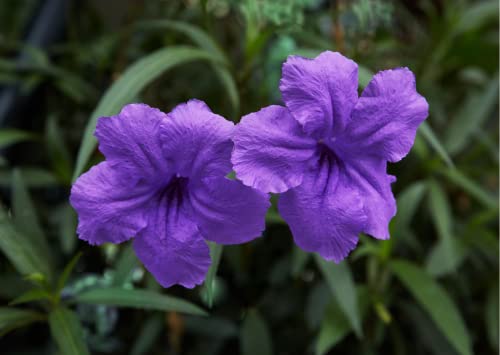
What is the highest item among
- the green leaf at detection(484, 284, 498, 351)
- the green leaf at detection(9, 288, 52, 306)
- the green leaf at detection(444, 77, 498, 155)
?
the green leaf at detection(444, 77, 498, 155)

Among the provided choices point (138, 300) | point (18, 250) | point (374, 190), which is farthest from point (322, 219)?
point (18, 250)

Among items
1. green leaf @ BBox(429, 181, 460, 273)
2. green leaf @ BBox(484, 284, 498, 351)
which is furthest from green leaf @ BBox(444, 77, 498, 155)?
green leaf @ BBox(484, 284, 498, 351)

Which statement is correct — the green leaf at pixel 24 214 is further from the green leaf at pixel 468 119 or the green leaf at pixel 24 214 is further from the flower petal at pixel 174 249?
the green leaf at pixel 468 119

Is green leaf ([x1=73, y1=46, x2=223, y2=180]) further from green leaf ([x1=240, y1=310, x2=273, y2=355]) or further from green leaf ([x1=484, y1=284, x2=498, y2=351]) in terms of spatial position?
green leaf ([x1=484, y1=284, x2=498, y2=351])

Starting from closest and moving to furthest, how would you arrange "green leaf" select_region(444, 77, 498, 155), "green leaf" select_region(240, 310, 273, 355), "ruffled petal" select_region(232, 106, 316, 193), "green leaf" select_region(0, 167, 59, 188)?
"ruffled petal" select_region(232, 106, 316, 193) < "green leaf" select_region(240, 310, 273, 355) < "green leaf" select_region(0, 167, 59, 188) < "green leaf" select_region(444, 77, 498, 155)

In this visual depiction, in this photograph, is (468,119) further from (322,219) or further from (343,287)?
(322,219)

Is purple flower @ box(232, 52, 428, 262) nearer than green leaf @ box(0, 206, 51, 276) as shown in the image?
Yes
